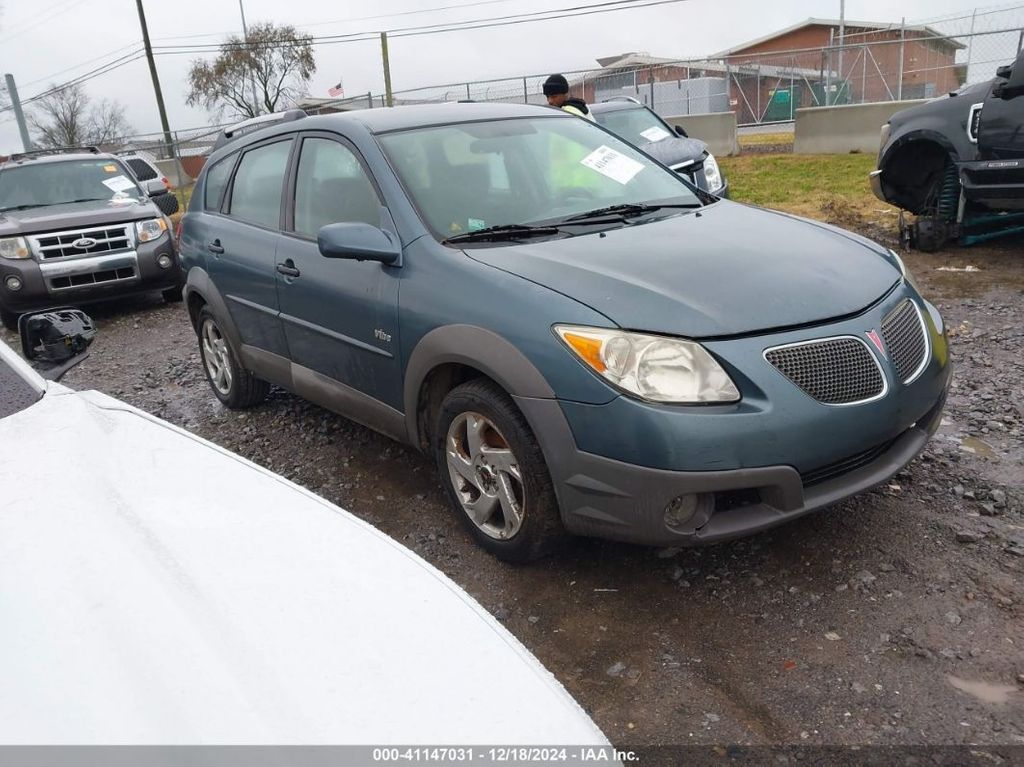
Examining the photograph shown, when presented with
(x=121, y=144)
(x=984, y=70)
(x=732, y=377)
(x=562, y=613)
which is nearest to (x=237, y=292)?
(x=562, y=613)

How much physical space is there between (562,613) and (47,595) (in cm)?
184

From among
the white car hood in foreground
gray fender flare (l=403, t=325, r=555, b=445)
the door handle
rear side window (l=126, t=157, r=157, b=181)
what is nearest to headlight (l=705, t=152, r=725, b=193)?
the door handle

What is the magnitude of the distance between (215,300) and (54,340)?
2.29 meters

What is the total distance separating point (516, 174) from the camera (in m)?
3.89

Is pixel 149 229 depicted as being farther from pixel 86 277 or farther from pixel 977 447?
pixel 977 447

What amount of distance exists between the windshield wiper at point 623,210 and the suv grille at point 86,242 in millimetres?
6681

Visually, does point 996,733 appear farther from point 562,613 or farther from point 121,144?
point 121,144

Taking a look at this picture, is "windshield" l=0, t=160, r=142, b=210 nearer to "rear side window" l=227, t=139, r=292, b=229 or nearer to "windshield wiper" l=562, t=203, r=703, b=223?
"rear side window" l=227, t=139, r=292, b=229

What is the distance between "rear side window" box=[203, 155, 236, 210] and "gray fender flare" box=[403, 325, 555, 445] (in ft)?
7.65

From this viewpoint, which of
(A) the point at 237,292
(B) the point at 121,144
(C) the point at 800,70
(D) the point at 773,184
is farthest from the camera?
(B) the point at 121,144

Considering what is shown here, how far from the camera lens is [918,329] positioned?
3.17 metres

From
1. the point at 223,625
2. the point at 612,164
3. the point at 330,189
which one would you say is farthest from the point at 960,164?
the point at 223,625

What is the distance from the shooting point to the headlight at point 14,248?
333 inches

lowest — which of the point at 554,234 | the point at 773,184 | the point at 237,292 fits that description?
the point at 773,184
